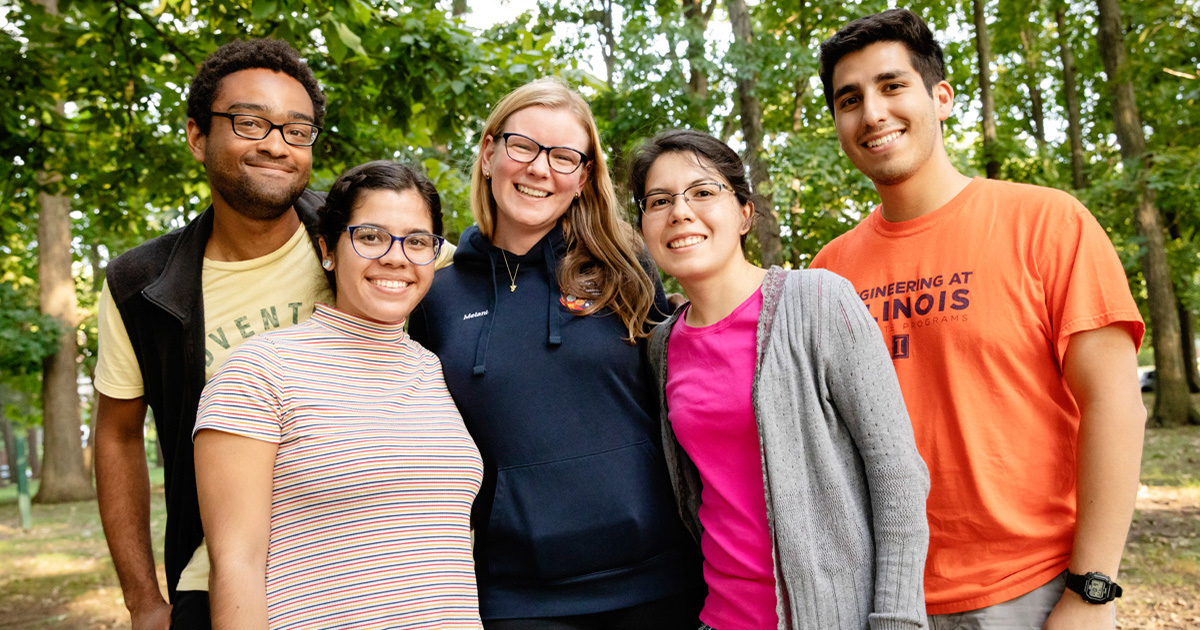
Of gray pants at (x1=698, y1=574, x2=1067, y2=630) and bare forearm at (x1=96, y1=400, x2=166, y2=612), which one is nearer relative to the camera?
gray pants at (x1=698, y1=574, x2=1067, y2=630)

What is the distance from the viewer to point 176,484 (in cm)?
266


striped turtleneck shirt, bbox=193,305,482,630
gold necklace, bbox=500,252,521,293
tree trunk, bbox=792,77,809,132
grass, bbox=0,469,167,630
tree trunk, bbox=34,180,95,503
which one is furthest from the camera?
tree trunk, bbox=34,180,95,503

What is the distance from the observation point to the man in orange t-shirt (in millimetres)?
2137

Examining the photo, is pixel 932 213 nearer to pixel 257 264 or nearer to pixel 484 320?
pixel 484 320

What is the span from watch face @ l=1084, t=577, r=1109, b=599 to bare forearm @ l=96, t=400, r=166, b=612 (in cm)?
281

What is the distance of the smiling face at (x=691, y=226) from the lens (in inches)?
95.4

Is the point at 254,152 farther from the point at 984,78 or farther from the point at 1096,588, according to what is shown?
the point at 984,78

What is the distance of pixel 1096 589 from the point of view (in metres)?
2.07

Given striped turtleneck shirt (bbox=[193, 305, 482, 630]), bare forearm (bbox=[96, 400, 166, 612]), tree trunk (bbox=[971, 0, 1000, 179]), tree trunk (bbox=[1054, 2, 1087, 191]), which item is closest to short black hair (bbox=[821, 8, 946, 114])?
striped turtleneck shirt (bbox=[193, 305, 482, 630])

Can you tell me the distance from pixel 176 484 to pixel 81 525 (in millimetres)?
11743

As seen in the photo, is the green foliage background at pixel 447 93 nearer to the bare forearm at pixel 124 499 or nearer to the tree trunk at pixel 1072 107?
the tree trunk at pixel 1072 107

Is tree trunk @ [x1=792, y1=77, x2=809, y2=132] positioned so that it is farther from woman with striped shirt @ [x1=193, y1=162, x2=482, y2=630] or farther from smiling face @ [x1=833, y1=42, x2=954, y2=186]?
woman with striped shirt @ [x1=193, y1=162, x2=482, y2=630]

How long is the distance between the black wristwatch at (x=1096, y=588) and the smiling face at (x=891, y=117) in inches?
49.3

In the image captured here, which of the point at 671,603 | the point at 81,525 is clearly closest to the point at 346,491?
the point at 671,603
